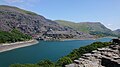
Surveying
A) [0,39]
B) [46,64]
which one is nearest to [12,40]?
[0,39]

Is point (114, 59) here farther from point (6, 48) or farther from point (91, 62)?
point (6, 48)

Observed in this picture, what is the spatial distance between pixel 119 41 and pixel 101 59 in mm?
13416

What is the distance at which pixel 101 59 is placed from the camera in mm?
23484

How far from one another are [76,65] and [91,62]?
1924 millimetres

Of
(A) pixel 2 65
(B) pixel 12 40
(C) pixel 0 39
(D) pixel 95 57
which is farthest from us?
(B) pixel 12 40

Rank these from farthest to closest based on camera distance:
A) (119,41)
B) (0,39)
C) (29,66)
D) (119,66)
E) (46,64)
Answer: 1. (0,39)
2. (46,64)
3. (29,66)
4. (119,41)
5. (119,66)

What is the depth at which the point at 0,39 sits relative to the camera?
170m

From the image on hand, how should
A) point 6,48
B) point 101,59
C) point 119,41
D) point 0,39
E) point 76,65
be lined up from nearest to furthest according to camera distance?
point 76,65
point 101,59
point 119,41
point 6,48
point 0,39

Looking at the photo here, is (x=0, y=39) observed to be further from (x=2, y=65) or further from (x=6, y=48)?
(x=2, y=65)

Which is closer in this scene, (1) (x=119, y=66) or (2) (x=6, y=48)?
(1) (x=119, y=66)

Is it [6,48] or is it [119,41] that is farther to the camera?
[6,48]

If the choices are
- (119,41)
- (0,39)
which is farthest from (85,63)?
(0,39)

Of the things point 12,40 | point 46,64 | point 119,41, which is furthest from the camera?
point 12,40

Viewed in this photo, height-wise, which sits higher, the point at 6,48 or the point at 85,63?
the point at 85,63
